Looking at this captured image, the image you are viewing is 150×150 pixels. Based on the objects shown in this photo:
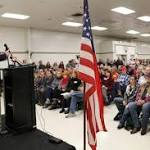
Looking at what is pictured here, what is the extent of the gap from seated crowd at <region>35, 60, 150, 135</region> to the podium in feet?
8.28

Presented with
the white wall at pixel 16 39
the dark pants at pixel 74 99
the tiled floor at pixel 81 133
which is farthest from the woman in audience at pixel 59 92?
the white wall at pixel 16 39

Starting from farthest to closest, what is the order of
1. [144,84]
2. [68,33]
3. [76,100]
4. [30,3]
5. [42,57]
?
[68,33] < [42,57] < [30,3] < [76,100] < [144,84]

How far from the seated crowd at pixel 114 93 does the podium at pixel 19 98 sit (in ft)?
8.28

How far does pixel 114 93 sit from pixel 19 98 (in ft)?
15.7

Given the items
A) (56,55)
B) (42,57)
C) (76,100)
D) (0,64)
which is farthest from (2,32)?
(0,64)

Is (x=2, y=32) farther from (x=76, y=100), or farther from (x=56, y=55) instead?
(x=76, y=100)

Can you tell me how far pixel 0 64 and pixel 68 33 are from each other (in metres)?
11.9

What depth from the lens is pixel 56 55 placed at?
44.0ft

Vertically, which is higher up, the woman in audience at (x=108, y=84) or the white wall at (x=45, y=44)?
the white wall at (x=45, y=44)

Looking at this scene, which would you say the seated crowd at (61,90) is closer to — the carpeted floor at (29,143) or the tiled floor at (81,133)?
the tiled floor at (81,133)

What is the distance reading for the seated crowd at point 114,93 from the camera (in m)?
4.37

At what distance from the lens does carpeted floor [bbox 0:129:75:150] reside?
5.95 feet

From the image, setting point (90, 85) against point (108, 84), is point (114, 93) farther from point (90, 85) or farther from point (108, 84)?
point (90, 85)

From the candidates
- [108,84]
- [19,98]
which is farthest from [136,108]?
[19,98]
